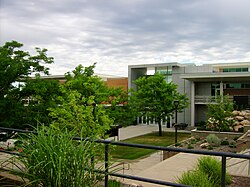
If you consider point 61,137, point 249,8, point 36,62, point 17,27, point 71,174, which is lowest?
point 71,174

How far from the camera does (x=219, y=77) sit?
36.2 meters

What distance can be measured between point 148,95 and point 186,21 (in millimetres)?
18489

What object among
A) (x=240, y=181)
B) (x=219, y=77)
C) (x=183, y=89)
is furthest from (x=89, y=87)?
(x=183, y=89)

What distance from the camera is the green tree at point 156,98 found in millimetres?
32750

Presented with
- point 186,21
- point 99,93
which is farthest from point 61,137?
point 99,93

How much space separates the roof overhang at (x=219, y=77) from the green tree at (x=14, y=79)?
87.0 ft

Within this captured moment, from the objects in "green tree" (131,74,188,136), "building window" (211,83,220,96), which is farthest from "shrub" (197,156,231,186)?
"building window" (211,83,220,96)

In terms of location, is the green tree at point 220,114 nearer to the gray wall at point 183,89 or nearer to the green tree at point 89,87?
the green tree at point 89,87

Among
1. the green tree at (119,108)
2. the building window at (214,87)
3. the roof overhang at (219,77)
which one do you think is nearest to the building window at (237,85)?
the roof overhang at (219,77)

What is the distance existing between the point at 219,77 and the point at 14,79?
1131 inches

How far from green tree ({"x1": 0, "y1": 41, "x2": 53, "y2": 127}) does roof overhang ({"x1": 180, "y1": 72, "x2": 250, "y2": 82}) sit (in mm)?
26505

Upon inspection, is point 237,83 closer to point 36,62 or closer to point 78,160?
point 36,62

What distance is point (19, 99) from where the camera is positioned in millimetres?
12328

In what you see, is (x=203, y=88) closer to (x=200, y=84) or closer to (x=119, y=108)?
(x=200, y=84)
